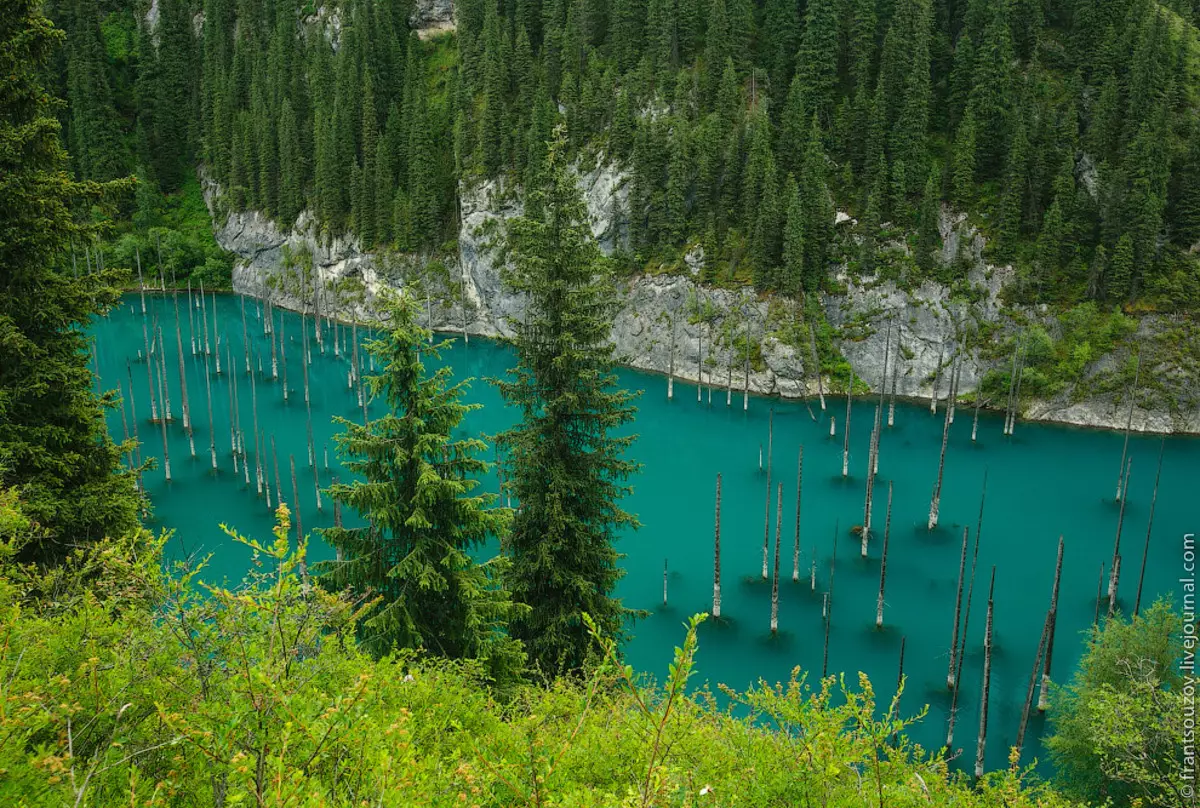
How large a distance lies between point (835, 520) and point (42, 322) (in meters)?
49.8

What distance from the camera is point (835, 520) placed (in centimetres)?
5544

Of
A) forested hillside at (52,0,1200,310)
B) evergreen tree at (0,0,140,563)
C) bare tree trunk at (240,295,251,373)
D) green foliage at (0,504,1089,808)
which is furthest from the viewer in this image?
bare tree trunk at (240,295,251,373)

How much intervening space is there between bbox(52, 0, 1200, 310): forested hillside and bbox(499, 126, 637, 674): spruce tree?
63994 millimetres

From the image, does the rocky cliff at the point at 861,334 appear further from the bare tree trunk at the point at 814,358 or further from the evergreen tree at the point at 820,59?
the evergreen tree at the point at 820,59

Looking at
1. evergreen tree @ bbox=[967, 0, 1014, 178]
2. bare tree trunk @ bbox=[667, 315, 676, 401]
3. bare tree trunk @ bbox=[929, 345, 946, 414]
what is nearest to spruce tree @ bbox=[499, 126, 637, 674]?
bare tree trunk @ bbox=[667, 315, 676, 401]

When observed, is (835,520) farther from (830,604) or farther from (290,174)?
(290,174)

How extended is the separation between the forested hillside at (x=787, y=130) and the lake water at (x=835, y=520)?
20151mm

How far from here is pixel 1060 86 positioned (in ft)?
298

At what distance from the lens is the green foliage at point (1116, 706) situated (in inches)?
981

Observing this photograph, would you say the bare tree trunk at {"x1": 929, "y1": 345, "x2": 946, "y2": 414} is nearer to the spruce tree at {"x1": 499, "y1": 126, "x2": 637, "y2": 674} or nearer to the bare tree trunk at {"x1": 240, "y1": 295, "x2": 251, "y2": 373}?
Answer: the spruce tree at {"x1": 499, "y1": 126, "x2": 637, "y2": 674}

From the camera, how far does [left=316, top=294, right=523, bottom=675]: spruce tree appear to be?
1855 centimetres

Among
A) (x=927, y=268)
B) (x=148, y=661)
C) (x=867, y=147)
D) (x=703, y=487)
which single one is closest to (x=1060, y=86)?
(x=867, y=147)

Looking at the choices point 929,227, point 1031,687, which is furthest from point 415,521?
point 929,227

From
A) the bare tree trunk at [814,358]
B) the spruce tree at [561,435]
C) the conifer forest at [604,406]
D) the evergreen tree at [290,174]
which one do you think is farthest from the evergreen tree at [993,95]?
the evergreen tree at [290,174]
